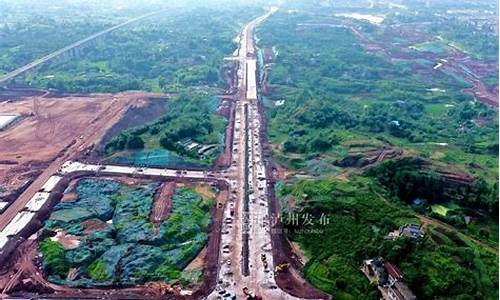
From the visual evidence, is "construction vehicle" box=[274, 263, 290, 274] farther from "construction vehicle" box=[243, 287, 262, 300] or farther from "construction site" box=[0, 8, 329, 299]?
"construction vehicle" box=[243, 287, 262, 300]

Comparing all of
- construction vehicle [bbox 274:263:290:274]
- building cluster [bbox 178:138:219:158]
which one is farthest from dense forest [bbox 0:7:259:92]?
construction vehicle [bbox 274:263:290:274]

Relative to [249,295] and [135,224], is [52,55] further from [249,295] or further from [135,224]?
[249,295]

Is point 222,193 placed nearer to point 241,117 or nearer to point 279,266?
point 279,266

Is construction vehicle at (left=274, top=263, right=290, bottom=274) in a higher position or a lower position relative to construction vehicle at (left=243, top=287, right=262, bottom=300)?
higher

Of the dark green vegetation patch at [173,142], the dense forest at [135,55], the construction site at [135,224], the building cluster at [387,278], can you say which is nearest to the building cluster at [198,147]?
the dark green vegetation patch at [173,142]

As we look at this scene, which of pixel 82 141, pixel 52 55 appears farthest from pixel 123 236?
pixel 52 55

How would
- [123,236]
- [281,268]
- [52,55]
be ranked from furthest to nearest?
[52,55] → [123,236] → [281,268]
